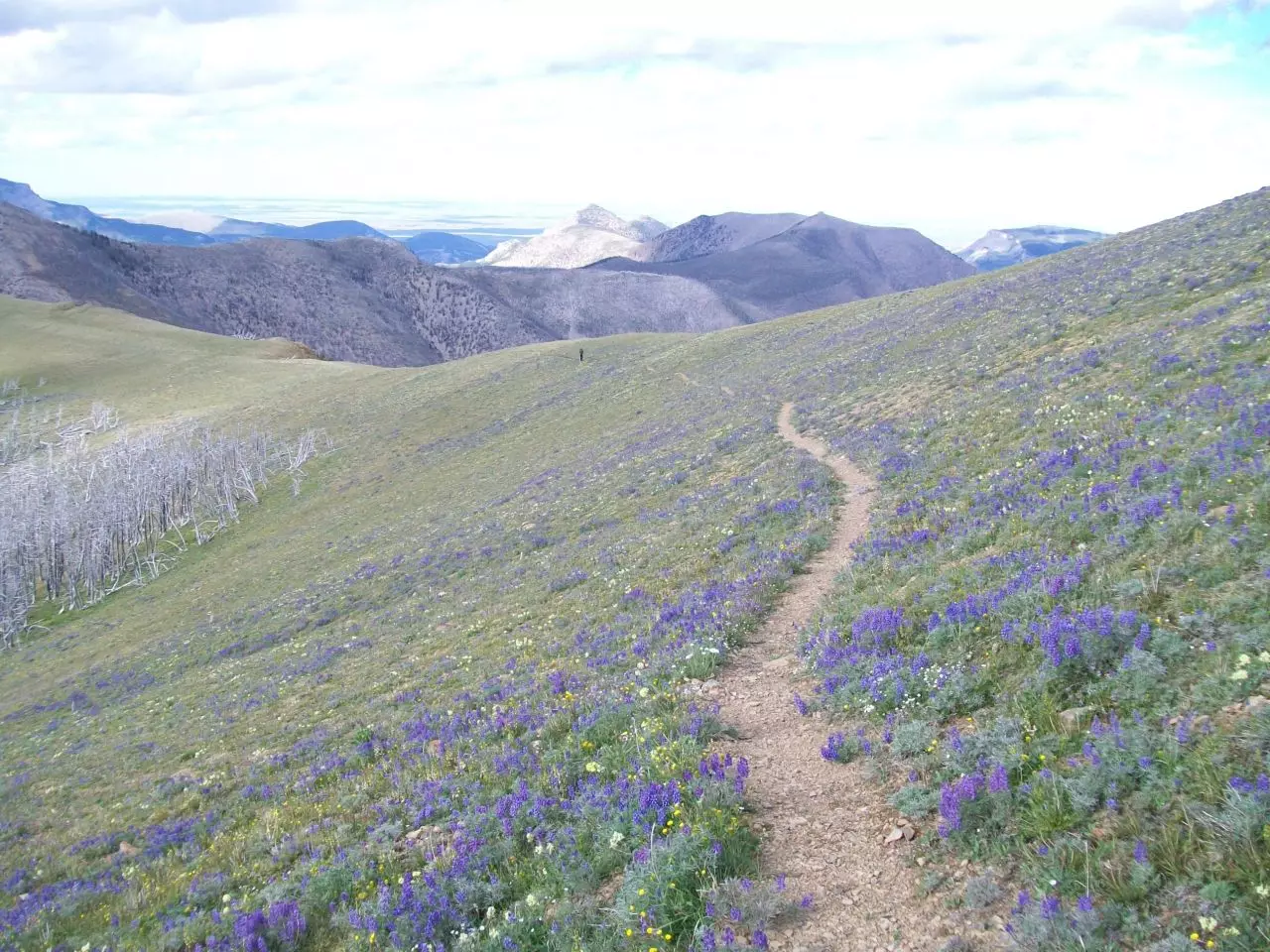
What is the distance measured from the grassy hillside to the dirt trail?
1.24ft

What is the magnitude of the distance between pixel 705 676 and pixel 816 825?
4.33 metres

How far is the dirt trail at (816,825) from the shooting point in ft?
18.8

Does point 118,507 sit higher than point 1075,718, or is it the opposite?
point 1075,718

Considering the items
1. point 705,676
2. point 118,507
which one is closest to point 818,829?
point 705,676

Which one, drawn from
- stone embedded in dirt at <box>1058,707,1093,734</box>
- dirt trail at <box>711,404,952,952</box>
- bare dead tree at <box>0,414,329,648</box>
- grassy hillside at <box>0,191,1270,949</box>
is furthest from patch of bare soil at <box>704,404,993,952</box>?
bare dead tree at <box>0,414,329,648</box>

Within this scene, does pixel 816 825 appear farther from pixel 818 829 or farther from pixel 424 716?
pixel 424 716

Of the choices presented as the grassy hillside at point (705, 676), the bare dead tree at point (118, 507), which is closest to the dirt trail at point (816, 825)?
the grassy hillside at point (705, 676)

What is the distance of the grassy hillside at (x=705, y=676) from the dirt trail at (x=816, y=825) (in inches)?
14.9

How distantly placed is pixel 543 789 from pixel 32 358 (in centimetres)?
13338

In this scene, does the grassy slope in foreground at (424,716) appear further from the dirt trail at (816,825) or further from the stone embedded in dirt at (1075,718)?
the stone embedded in dirt at (1075,718)

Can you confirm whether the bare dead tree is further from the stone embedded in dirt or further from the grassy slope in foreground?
the stone embedded in dirt

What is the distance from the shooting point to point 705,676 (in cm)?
1142

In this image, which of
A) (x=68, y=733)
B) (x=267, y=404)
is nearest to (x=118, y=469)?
(x=267, y=404)

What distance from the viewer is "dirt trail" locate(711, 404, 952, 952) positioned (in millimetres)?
5738
